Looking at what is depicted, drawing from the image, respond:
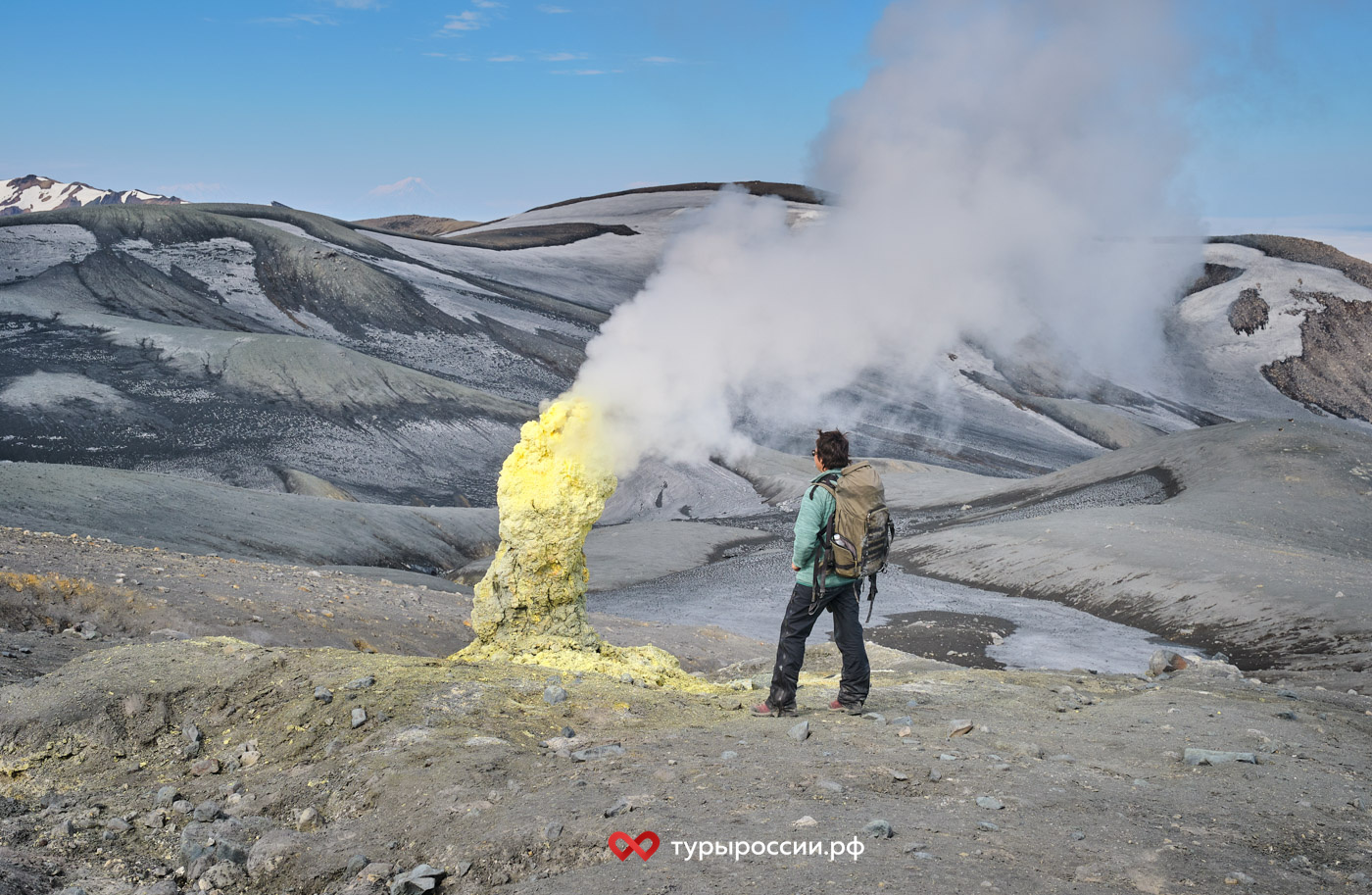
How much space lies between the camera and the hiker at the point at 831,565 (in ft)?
20.3

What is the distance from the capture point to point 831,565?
244 inches

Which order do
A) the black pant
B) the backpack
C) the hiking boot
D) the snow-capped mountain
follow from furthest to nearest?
the snow-capped mountain → the hiking boot → the black pant → the backpack

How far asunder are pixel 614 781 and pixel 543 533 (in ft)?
13.5

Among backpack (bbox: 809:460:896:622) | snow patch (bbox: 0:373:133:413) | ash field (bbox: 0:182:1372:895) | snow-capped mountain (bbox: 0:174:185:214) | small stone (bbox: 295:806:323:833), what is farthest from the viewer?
snow-capped mountain (bbox: 0:174:185:214)

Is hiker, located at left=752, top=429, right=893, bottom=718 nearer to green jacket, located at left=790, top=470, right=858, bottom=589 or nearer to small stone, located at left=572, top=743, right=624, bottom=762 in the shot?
green jacket, located at left=790, top=470, right=858, bottom=589

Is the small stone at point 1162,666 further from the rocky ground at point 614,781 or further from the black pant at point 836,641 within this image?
the black pant at point 836,641

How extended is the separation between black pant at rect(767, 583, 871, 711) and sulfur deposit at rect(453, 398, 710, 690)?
7.92 feet

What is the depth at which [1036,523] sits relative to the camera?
25.4m

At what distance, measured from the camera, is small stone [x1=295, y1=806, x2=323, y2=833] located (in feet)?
16.0

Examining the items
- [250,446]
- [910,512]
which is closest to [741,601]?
[910,512]

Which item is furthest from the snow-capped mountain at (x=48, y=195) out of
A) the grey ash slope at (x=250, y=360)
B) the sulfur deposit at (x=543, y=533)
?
the sulfur deposit at (x=543, y=533)

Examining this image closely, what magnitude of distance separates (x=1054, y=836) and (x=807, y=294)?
4732 cm

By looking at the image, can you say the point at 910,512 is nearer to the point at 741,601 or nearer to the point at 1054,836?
the point at 741,601

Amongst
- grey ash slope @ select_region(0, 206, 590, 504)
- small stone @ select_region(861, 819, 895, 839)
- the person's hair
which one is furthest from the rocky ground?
grey ash slope @ select_region(0, 206, 590, 504)
